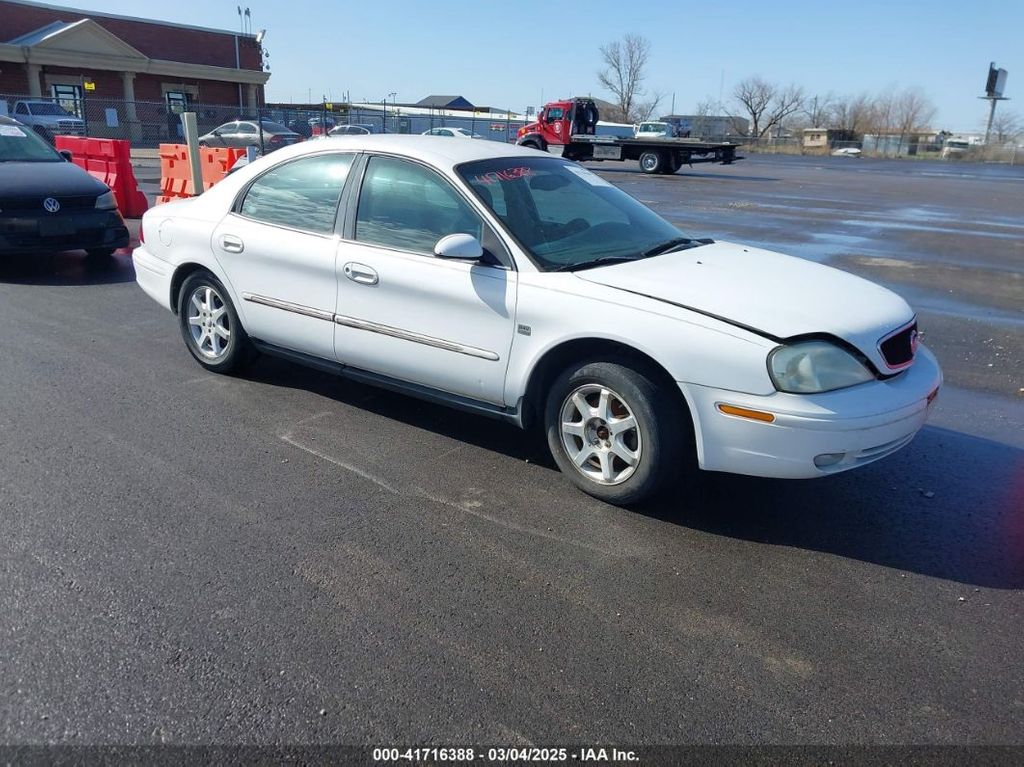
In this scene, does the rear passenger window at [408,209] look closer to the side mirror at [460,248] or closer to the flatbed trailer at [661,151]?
the side mirror at [460,248]

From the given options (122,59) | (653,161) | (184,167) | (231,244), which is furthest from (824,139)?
(231,244)

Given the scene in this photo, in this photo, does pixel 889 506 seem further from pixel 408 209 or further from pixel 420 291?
pixel 408 209

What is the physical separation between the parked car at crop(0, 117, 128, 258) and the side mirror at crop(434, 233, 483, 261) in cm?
631

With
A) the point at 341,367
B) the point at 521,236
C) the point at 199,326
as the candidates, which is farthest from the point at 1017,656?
the point at 199,326

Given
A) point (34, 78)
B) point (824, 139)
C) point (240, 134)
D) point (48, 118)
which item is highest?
point (34, 78)

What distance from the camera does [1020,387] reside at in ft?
19.2

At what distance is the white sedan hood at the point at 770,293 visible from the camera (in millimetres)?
3537

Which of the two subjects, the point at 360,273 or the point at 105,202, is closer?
the point at 360,273

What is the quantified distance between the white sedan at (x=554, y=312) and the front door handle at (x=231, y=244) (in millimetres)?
16

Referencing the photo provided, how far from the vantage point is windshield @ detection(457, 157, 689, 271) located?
4223 millimetres

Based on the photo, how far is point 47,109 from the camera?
32.1 metres

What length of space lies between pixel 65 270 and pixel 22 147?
170 cm

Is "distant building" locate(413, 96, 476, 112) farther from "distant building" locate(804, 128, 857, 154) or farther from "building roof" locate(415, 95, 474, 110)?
"distant building" locate(804, 128, 857, 154)

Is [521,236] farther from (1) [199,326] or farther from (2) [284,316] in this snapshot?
(1) [199,326]
